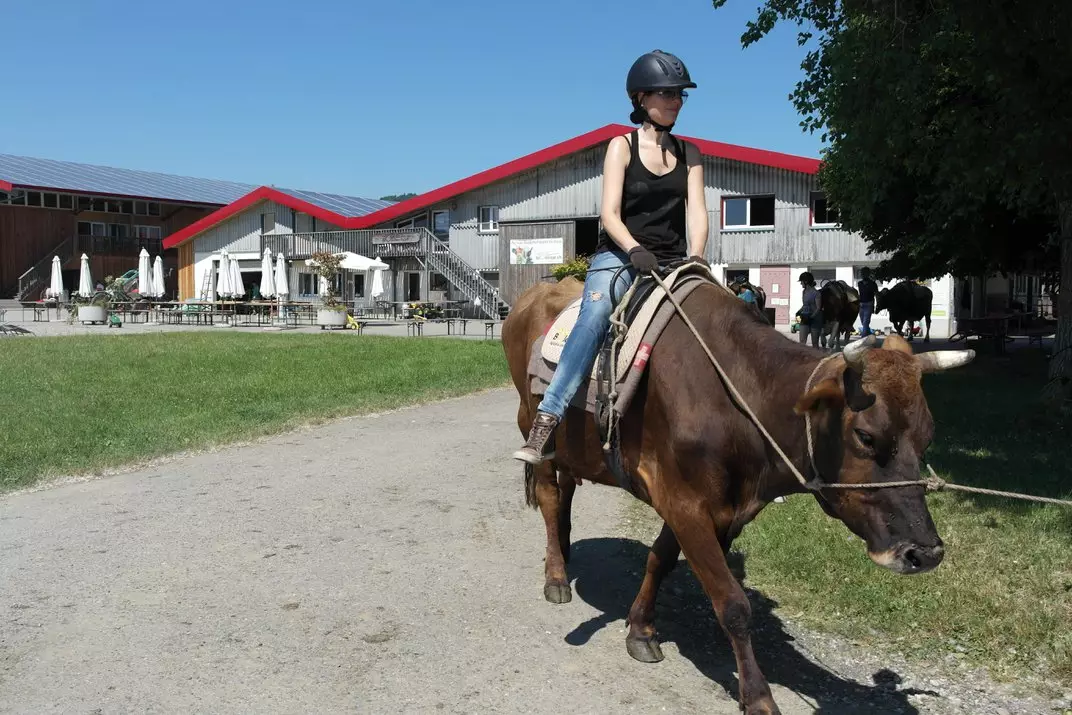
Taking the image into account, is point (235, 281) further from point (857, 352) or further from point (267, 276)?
point (857, 352)

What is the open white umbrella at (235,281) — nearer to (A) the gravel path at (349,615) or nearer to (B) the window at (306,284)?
(B) the window at (306,284)

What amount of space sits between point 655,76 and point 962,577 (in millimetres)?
3414

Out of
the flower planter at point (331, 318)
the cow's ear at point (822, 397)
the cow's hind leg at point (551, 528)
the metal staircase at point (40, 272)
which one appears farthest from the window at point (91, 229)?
the cow's ear at point (822, 397)

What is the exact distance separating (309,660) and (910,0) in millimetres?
9478

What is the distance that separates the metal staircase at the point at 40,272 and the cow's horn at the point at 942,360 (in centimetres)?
5584

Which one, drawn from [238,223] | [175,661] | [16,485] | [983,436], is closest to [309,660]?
[175,661]

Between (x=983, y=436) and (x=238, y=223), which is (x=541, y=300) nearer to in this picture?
(x=983, y=436)

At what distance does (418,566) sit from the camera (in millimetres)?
5582

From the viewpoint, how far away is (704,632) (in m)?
4.74

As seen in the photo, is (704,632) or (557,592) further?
(557,592)

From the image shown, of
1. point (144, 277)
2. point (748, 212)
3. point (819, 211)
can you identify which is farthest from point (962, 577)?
point (144, 277)

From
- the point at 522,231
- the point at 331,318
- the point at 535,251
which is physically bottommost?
the point at 331,318

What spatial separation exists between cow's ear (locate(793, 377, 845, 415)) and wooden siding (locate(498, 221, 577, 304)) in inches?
1467

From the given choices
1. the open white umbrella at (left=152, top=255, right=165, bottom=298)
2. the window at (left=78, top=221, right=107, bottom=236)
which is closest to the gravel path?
the open white umbrella at (left=152, top=255, right=165, bottom=298)
